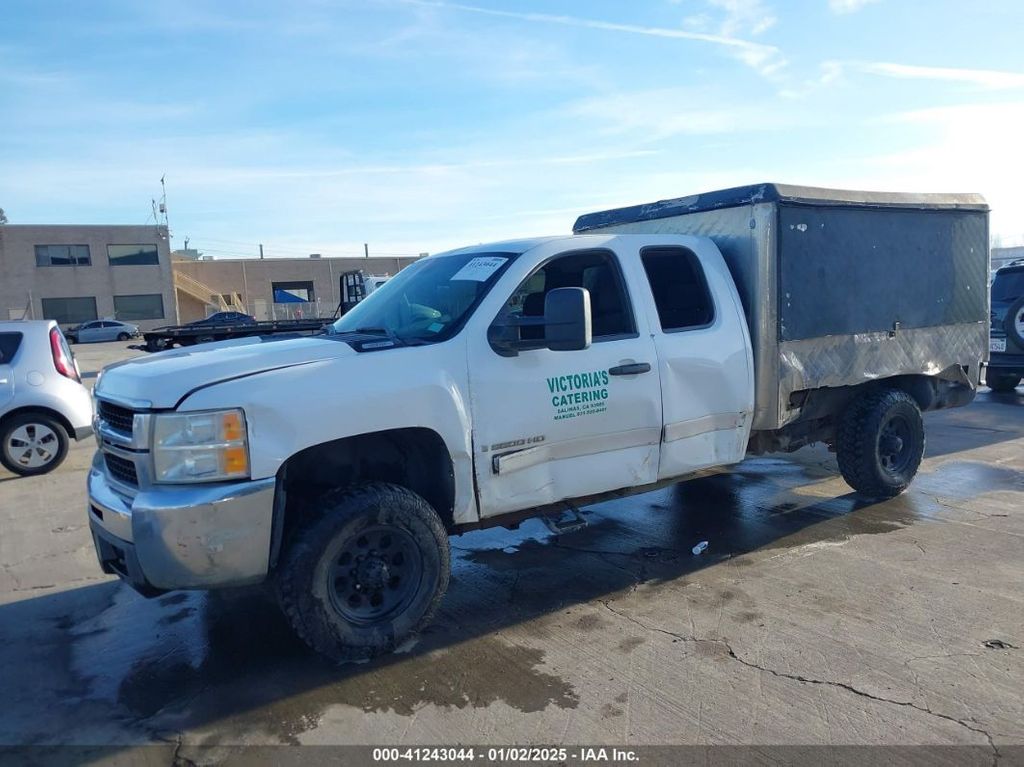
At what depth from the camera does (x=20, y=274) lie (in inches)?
1986

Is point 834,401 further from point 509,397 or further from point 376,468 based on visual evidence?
point 376,468

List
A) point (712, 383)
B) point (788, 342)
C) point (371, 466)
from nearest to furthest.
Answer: point (371, 466) < point (712, 383) < point (788, 342)

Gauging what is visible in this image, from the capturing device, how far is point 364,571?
3916 millimetres

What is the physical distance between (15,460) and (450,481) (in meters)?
6.42

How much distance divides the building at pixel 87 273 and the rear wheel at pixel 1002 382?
5124 centimetres

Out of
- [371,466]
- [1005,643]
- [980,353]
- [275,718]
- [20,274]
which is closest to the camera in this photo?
[275,718]

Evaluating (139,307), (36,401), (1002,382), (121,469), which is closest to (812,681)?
(121,469)

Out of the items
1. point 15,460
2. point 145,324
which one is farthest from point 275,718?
point 145,324

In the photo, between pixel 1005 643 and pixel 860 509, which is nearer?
pixel 1005 643

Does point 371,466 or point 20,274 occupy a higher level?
point 20,274

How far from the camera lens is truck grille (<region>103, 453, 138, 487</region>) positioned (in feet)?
12.3

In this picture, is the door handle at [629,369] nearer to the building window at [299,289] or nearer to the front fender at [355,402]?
the front fender at [355,402]

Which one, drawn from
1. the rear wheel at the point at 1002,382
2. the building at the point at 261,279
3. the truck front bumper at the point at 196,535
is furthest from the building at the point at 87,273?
the truck front bumper at the point at 196,535

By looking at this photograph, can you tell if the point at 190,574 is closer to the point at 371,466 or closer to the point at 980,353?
the point at 371,466
